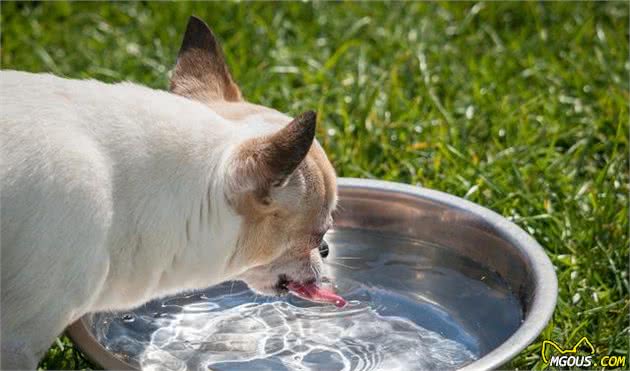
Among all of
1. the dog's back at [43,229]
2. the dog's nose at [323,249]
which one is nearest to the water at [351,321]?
the dog's nose at [323,249]

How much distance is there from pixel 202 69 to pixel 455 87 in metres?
2.52

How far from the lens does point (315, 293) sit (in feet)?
13.1

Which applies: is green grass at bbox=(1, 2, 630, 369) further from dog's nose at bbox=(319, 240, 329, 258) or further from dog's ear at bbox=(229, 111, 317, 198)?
dog's ear at bbox=(229, 111, 317, 198)

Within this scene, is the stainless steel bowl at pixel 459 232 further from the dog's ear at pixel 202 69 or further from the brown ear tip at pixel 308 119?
the brown ear tip at pixel 308 119

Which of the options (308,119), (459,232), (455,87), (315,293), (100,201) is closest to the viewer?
(308,119)

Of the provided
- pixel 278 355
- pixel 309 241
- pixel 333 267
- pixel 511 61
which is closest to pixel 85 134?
pixel 309 241

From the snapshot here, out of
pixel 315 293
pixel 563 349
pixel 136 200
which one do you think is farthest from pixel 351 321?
pixel 136 200

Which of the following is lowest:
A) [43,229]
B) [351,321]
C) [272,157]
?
[351,321]

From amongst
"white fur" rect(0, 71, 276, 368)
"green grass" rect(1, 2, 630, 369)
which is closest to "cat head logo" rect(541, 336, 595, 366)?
"green grass" rect(1, 2, 630, 369)

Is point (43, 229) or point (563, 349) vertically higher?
point (43, 229)

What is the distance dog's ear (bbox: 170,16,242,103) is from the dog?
0.10 m

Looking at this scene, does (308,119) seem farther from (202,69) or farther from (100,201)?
(202,69)

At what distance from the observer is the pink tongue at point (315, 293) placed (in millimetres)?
3812

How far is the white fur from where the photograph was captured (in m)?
3.16
